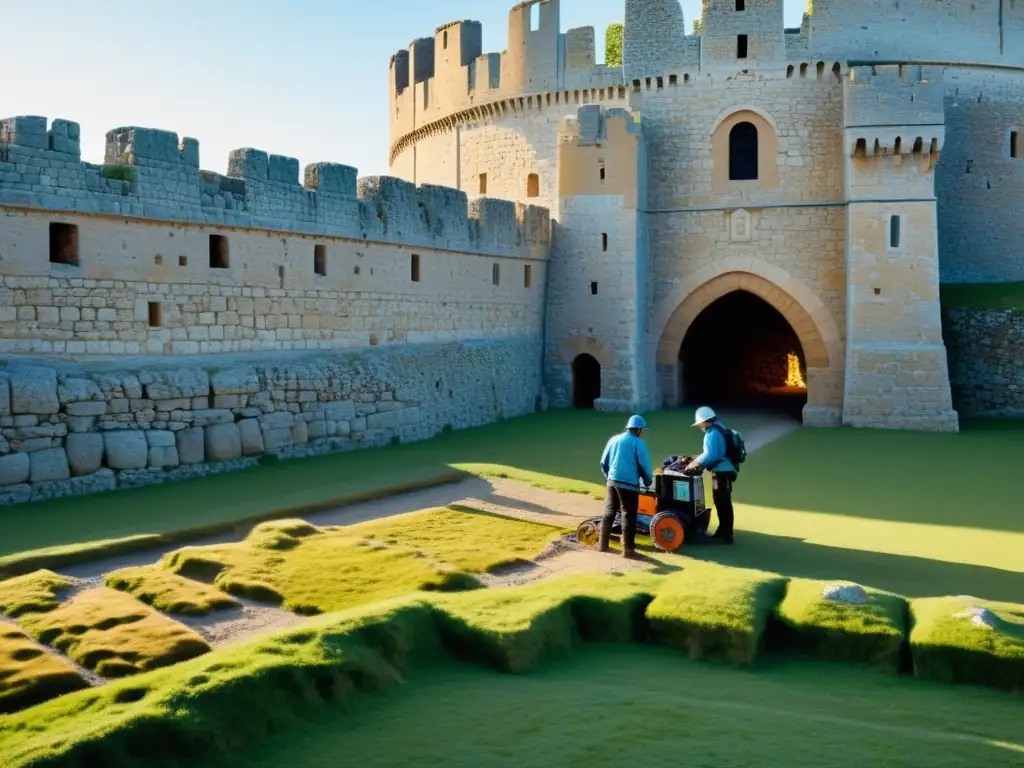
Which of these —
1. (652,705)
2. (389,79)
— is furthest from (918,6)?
(652,705)

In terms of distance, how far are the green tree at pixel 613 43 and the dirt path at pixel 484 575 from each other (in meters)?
14.0

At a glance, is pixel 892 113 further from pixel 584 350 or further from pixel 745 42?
pixel 584 350

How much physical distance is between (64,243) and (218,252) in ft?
7.29

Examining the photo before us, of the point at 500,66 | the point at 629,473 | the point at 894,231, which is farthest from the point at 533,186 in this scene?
the point at 629,473

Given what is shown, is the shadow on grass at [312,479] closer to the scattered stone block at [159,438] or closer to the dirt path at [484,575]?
the dirt path at [484,575]

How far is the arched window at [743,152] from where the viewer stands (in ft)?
71.2

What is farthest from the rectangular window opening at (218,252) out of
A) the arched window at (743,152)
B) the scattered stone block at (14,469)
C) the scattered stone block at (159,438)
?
the arched window at (743,152)

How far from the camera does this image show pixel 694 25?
22125 mm

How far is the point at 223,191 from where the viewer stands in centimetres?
1379

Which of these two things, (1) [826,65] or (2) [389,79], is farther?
(2) [389,79]

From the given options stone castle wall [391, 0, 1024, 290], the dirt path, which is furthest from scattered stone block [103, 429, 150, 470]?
stone castle wall [391, 0, 1024, 290]

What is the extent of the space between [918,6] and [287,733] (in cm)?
2162

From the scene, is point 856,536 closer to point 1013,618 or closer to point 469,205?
point 1013,618

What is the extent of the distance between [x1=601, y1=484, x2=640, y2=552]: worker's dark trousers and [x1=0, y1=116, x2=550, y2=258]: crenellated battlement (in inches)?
278
